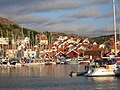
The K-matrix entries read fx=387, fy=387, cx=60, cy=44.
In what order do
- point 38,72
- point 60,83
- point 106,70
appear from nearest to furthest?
point 60,83, point 106,70, point 38,72

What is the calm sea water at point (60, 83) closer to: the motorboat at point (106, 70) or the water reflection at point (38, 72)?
the motorboat at point (106, 70)

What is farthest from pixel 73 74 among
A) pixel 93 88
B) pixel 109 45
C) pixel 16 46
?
pixel 16 46

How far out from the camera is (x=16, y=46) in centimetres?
16588

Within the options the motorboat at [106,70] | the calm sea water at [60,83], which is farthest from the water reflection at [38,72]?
the motorboat at [106,70]

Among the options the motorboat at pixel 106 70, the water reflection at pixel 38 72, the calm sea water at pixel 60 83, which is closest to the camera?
the calm sea water at pixel 60 83

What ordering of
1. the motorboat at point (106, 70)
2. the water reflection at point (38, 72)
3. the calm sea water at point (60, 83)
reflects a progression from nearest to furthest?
the calm sea water at point (60, 83) < the motorboat at point (106, 70) < the water reflection at point (38, 72)

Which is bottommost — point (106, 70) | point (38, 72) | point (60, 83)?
point (60, 83)

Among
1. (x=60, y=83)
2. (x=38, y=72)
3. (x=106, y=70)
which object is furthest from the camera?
(x=38, y=72)

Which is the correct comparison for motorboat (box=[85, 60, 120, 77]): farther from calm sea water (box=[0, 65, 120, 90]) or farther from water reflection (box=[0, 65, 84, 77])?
water reflection (box=[0, 65, 84, 77])

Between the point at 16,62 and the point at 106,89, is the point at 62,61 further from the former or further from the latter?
the point at 106,89

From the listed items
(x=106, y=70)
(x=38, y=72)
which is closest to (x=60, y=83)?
(x=106, y=70)

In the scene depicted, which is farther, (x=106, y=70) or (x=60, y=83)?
(x=106, y=70)

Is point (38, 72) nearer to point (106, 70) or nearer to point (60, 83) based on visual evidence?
point (106, 70)

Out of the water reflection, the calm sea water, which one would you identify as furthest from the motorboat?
the water reflection
